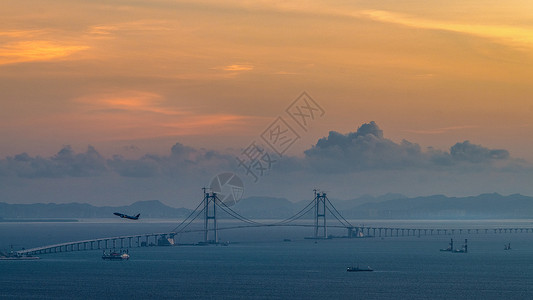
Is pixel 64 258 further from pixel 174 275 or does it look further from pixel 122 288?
pixel 122 288

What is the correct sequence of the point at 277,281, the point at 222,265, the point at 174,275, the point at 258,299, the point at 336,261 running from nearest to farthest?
the point at 258,299, the point at 277,281, the point at 174,275, the point at 222,265, the point at 336,261

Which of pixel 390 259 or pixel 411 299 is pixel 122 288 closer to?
pixel 411 299

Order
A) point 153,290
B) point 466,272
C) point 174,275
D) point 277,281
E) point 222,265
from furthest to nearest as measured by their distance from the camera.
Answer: point 222,265 → point 466,272 → point 174,275 → point 277,281 → point 153,290

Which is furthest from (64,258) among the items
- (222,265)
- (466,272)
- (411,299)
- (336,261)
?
(411,299)

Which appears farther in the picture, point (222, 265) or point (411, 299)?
point (222, 265)

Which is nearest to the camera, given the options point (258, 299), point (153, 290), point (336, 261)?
point (258, 299)

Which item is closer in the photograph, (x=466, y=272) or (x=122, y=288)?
(x=122, y=288)

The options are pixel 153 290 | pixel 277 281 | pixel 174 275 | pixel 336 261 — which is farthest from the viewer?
pixel 336 261

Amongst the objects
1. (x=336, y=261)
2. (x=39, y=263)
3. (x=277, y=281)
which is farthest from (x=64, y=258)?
(x=277, y=281)
